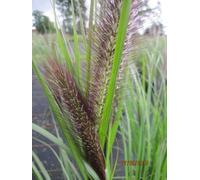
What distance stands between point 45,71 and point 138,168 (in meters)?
0.30

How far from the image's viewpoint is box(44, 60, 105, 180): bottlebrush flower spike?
0.52 m

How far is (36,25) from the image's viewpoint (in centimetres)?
75

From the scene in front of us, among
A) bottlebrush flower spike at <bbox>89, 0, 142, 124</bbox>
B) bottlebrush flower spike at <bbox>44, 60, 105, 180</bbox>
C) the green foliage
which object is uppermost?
the green foliage

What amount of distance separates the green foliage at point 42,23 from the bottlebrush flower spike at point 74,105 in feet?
0.60

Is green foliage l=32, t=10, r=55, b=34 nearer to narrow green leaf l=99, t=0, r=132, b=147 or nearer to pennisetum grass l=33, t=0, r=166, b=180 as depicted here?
pennisetum grass l=33, t=0, r=166, b=180

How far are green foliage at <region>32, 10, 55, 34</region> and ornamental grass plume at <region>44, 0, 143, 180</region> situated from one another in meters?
0.18

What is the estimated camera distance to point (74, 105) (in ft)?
1.72

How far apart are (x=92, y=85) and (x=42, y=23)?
0.26 metres
